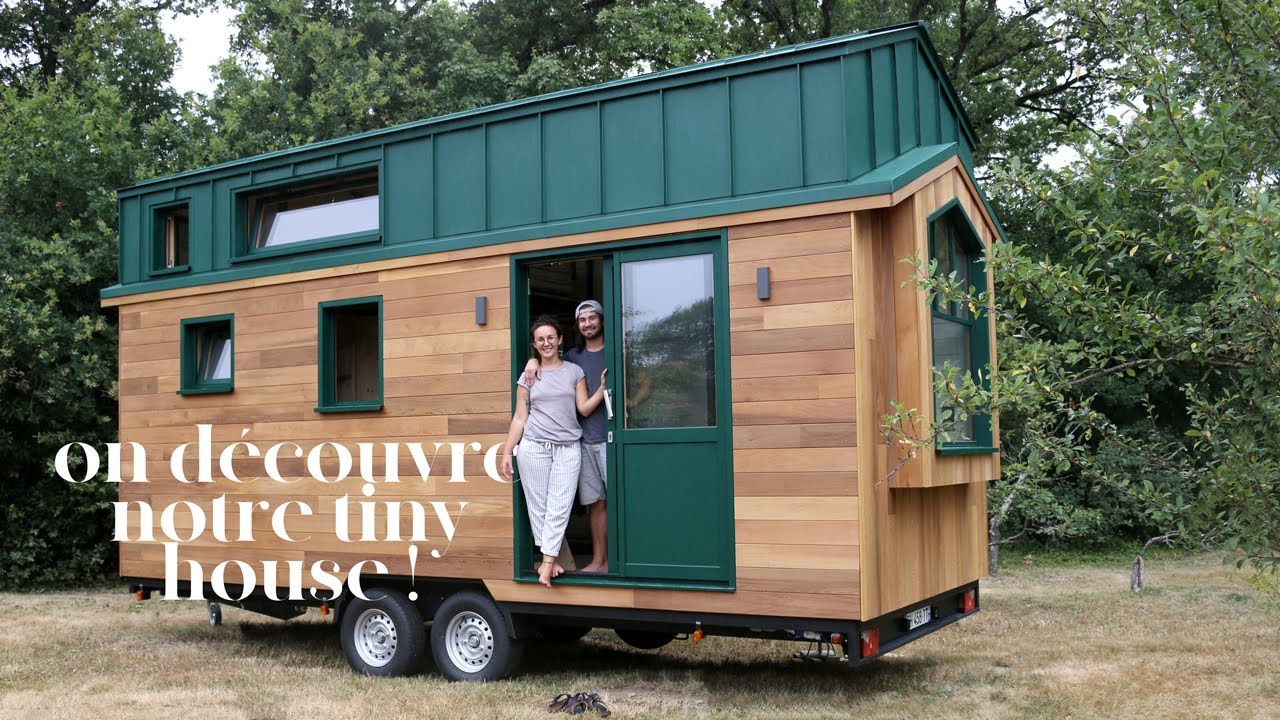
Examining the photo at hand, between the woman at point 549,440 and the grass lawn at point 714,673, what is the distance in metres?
1.13

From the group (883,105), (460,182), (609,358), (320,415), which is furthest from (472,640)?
(883,105)

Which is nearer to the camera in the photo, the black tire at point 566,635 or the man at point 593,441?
the man at point 593,441

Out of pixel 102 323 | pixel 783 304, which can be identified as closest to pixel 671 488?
pixel 783 304

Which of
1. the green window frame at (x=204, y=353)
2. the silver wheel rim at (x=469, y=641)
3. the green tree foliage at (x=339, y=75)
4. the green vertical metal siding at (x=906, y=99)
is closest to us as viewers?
the green vertical metal siding at (x=906, y=99)

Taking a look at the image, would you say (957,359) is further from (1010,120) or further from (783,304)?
(1010,120)

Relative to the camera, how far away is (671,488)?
692 centimetres

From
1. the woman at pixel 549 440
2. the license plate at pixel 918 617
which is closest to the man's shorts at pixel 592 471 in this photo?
the woman at pixel 549 440

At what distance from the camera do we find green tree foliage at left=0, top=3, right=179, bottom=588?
1378cm

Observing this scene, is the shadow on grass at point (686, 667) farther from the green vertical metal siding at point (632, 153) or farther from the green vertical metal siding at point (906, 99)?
the green vertical metal siding at point (906, 99)

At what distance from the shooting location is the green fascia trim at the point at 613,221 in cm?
642

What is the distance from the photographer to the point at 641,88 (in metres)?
7.16

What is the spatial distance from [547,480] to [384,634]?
1.77m

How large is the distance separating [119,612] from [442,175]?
700 centimetres

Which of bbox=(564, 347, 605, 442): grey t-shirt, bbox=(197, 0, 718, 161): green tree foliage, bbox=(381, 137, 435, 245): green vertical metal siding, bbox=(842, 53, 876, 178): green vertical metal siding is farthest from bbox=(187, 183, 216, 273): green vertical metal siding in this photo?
bbox=(197, 0, 718, 161): green tree foliage
